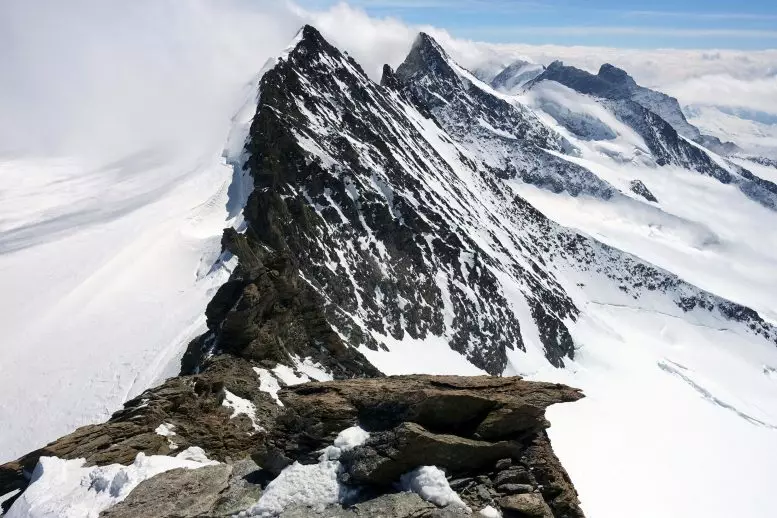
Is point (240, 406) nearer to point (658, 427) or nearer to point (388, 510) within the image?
point (388, 510)

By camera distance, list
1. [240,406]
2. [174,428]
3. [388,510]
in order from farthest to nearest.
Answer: [240,406], [174,428], [388,510]

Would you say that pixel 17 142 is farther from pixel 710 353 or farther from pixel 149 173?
pixel 710 353

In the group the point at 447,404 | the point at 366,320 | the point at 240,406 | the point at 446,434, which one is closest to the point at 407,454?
the point at 446,434

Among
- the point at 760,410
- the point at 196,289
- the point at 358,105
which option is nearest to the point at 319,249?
the point at 196,289

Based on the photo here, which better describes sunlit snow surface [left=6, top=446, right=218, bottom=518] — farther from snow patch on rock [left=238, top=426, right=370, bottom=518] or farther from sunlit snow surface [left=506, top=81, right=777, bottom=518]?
sunlit snow surface [left=506, top=81, right=777, bottom=518]

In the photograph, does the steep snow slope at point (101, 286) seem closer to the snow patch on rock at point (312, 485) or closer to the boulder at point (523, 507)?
the snow patch on rock at point (312, 485)

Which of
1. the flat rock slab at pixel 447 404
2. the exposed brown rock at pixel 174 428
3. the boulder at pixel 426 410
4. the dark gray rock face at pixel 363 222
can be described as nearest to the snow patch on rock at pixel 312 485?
the boulder at pixel 426 410
